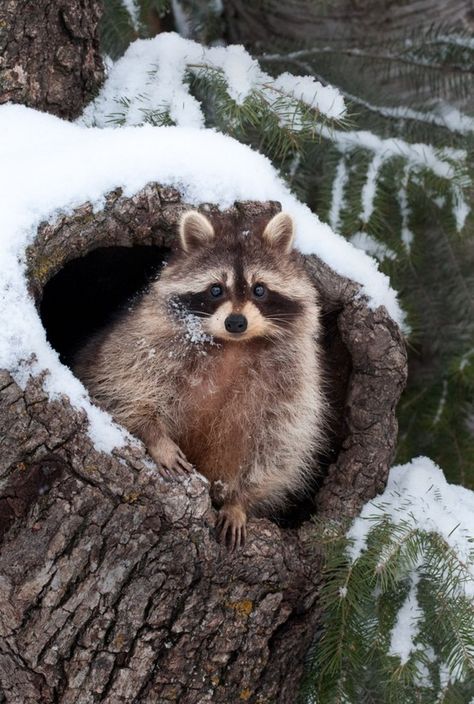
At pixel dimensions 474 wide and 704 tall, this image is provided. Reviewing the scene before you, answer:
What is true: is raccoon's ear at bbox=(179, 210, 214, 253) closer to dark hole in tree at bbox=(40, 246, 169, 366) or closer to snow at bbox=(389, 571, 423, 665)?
dark hole in tree at bbox=(40, 246, 169, 366)

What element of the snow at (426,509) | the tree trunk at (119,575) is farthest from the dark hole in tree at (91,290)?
the snow at (426,509)

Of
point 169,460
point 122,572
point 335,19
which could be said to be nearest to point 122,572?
point 122,572

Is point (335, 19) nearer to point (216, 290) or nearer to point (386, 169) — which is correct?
point (386, 169)

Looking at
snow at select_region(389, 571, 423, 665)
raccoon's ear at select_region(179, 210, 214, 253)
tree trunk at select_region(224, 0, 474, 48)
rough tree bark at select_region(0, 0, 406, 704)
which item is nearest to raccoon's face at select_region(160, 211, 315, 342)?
raccoon's ear at select_region(179, 210, 214, 253)

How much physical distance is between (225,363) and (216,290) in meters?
0.21

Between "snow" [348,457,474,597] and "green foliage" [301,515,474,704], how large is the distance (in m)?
0.03

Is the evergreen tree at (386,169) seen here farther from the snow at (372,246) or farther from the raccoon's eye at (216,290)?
the raccoon's eye at (216,290)

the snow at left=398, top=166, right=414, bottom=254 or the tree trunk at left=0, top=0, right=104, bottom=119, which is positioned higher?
the tree trunk at left=0, top=0, right=104, bottom=119

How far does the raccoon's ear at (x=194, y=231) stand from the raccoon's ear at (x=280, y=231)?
0.16 meters

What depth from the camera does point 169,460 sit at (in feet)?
7.50

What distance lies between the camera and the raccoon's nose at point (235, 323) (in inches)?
93.5

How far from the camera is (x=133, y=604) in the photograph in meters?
2.14

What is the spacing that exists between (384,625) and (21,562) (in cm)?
89

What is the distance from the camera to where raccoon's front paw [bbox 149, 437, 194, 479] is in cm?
223
